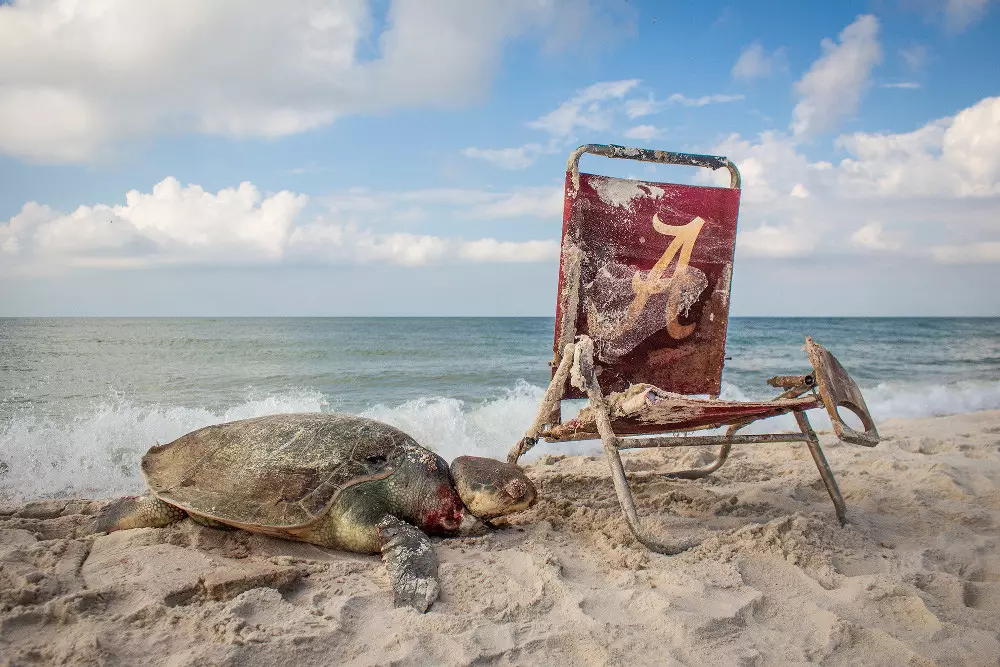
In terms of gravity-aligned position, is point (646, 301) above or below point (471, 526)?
above

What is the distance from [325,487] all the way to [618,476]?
1336mm

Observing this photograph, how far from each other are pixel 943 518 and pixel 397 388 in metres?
9.62

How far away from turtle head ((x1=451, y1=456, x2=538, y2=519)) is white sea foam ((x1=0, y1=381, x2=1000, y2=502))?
2.76m

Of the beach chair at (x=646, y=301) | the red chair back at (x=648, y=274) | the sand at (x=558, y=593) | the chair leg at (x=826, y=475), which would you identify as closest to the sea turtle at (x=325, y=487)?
the sand at (x=558, y=593)

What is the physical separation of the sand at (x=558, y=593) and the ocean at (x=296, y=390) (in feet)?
8.12

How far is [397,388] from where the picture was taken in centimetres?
1167

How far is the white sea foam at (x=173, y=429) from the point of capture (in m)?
4.77

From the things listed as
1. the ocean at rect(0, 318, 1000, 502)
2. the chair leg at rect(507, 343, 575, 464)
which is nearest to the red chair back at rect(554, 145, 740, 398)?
the chair leg at rect(507, 343, 575, 464)

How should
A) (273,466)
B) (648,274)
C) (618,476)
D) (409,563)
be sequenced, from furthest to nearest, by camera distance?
(648,274), (273,466), (618,476), (409,563)

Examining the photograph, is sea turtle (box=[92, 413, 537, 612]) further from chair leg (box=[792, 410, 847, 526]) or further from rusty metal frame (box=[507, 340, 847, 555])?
chair leg (box=[792, 410, 847, 526])

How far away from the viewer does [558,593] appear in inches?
87.0

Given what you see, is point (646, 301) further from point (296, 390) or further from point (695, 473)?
point (296, 390)

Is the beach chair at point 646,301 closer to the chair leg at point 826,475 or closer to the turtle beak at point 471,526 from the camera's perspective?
the chair leg at point 826,475

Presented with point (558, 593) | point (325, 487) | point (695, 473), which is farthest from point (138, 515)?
point (695, 473)
